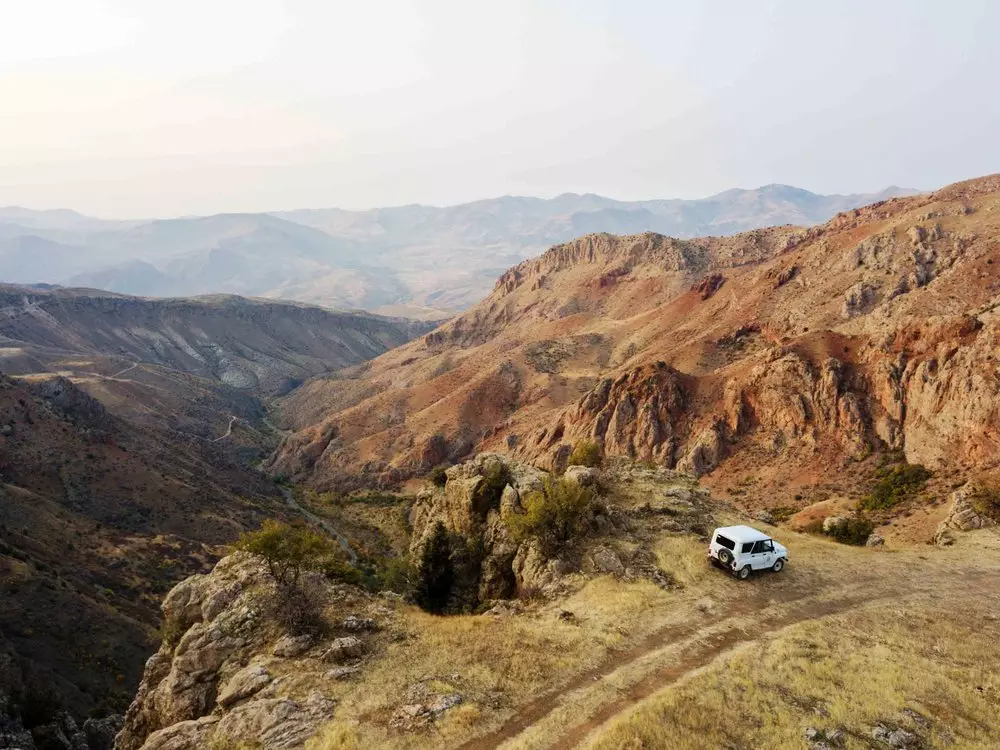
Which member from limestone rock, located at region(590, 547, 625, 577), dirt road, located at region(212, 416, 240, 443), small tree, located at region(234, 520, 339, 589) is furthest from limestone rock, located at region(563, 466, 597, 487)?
dirt road, located at region(212, 416, 240, 443)

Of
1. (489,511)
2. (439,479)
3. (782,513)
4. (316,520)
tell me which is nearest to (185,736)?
(489,511)

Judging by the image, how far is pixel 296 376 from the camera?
18975 centimetres

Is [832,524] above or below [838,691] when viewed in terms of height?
below

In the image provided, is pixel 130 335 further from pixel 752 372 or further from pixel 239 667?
pixel 239 667

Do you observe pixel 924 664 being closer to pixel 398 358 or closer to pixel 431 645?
pixel 431 645

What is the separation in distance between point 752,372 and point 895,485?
69.2ft

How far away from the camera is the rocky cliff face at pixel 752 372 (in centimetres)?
4953

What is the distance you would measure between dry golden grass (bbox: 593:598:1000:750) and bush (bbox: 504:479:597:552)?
33.3 ft

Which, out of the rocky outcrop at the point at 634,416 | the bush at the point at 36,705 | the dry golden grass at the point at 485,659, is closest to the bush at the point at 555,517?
the dry golden grass at the point at 485,659

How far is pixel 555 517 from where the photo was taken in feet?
90.6

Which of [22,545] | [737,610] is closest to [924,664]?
[737,610]

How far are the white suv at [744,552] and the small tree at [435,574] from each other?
14.0 m

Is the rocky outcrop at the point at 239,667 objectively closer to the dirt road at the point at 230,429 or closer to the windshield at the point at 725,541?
the windshield at the point at 725,541

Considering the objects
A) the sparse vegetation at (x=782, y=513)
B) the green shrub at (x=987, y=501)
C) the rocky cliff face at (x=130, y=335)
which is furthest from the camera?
the rocky cliff face at (x=130, y=335)
